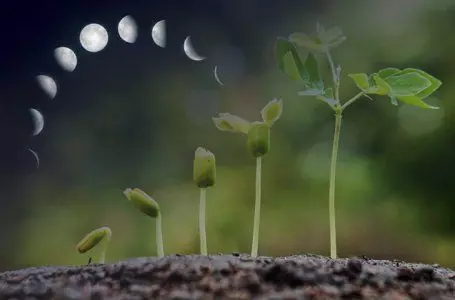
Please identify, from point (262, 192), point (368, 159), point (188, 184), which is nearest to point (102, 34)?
point (188, 184)

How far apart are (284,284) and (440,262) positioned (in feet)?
2.46

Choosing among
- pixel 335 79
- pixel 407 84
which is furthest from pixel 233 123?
pixel 407 84

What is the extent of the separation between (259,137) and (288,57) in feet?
0.49

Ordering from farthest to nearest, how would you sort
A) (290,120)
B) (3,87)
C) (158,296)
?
(290,120)
(3,87)
(158,296)

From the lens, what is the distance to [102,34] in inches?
47.7

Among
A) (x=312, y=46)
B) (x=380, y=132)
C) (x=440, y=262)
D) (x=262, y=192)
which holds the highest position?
(x=312, y=46)

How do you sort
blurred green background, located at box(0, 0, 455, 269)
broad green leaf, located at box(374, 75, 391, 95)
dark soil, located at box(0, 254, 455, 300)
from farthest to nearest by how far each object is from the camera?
blurred green background, located at box(0, 0, 455, 269) < broad green leaf, located at box(374, 75, 391, 95) < dark soil, located at box(0, 254, 455, 300)

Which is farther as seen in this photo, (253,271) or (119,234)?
(119,234)

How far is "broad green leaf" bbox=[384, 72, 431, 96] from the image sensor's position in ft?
2.83

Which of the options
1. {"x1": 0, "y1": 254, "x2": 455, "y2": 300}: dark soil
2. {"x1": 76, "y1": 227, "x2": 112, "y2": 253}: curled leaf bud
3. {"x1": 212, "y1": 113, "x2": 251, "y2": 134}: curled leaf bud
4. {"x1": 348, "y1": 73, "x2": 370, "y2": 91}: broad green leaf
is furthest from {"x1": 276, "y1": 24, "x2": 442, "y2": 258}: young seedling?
{"x1": 76, "y1": 227, "x2": 112, "y2": 253}: curled leaf bud

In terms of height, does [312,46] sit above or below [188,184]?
above

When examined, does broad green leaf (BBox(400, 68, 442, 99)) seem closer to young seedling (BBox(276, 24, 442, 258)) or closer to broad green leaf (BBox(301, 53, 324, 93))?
young seedling (BBox(276, 24, 442, 258))

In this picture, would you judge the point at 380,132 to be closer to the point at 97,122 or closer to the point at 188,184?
the point at 188,184

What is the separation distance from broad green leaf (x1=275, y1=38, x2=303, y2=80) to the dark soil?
1.18 ft
